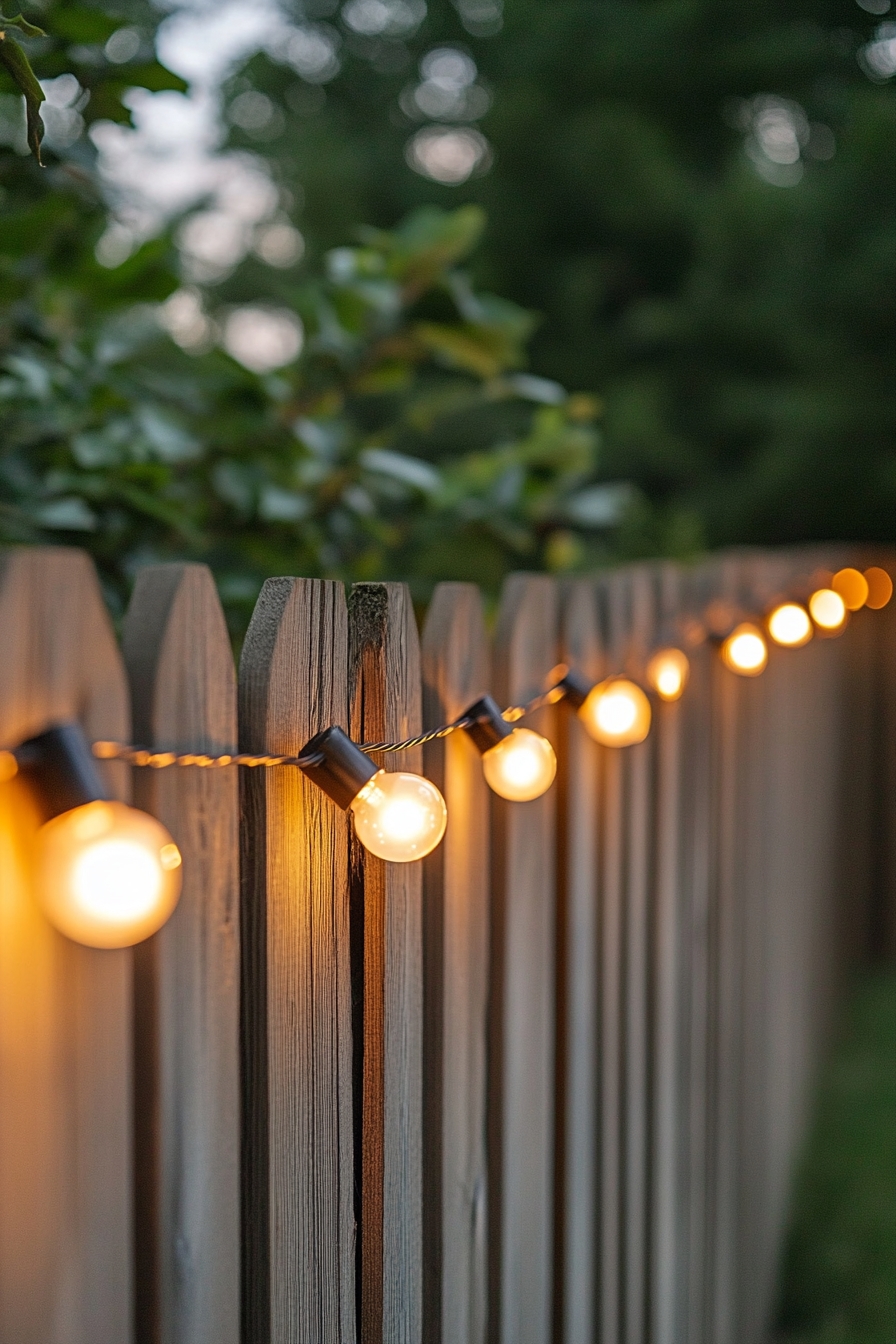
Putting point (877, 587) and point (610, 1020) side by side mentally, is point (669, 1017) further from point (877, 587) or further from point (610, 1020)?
point (877, 587)

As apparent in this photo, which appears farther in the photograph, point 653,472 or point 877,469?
point 653,472

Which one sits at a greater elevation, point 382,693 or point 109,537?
point 109,537

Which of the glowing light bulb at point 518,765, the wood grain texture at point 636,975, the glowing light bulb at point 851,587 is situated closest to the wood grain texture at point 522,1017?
the glowing light bulb at point 518,765

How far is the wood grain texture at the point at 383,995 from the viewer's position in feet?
3.34

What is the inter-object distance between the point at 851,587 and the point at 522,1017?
9.93 ft

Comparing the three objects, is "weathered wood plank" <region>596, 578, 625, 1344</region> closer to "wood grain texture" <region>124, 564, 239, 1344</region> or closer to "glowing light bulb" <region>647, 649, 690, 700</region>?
"glowing light bulb" <region>647, 649, 690, 700</region>

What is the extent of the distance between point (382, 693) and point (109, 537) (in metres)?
0.92

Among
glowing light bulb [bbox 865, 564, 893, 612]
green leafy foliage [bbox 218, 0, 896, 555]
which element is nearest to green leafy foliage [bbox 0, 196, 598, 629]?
glowing light bulb [bbox 865, 564, 893, 612]

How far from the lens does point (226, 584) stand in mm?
1853

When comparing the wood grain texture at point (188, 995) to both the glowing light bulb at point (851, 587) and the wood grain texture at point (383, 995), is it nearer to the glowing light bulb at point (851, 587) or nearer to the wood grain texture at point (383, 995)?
the wood grain texture at point (383, 995)

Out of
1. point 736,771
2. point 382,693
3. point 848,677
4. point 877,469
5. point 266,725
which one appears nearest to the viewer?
point 266,725

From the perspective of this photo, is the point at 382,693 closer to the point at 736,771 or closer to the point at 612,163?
the point at 736,771

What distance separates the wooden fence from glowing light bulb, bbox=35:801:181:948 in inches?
1.9

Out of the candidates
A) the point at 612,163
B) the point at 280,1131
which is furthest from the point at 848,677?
the point at 612,163
